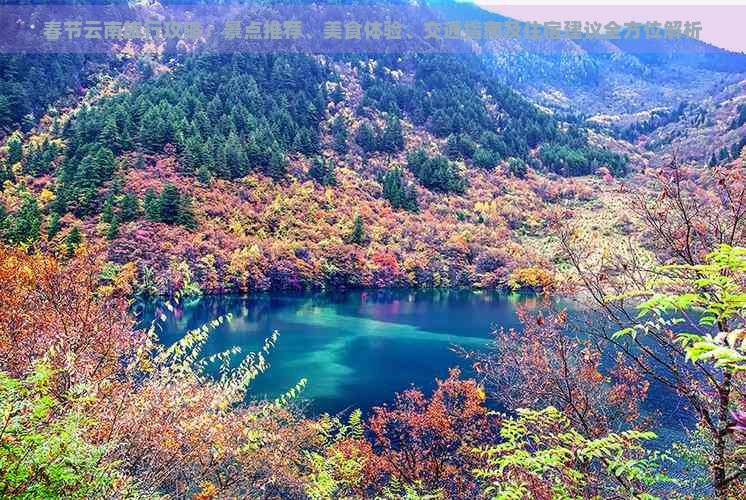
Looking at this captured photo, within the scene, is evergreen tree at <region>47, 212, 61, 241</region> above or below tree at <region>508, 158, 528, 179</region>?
below

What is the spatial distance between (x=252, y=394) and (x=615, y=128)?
163 meters

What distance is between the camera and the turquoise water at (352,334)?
25516 mm

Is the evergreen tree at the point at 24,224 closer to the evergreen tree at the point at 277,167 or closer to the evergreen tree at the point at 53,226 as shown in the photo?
the evergreen tree at the point at 53,226

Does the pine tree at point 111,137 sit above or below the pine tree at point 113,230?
above

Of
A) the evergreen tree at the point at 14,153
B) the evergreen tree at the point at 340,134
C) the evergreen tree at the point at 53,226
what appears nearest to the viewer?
the evergreen tree at the point at 53,226

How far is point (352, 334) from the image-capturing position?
123 feet

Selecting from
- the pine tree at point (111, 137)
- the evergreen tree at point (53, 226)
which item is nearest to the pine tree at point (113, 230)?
the evergreen tree at point (53, 226)

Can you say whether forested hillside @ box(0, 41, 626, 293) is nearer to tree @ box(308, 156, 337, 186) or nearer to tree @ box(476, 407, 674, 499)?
tree @ box(308, 156, 337, 186)

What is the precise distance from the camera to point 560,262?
7.06 meters

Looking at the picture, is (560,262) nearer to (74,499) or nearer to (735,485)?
(735,485)

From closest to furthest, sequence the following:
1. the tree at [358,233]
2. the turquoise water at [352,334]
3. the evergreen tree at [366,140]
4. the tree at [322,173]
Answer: the turquoise water at [352,334], the tree at [358,233], the tree at [322,173], the evergreen tree at [366,140]

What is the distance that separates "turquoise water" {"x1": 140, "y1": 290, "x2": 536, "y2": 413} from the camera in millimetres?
25516

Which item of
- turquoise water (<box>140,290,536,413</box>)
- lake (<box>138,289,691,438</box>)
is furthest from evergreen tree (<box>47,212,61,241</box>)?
turquoise water (<box>140,290,536,413</box>)

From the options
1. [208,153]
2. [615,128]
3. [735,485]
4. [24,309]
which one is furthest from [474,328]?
[615,128]
